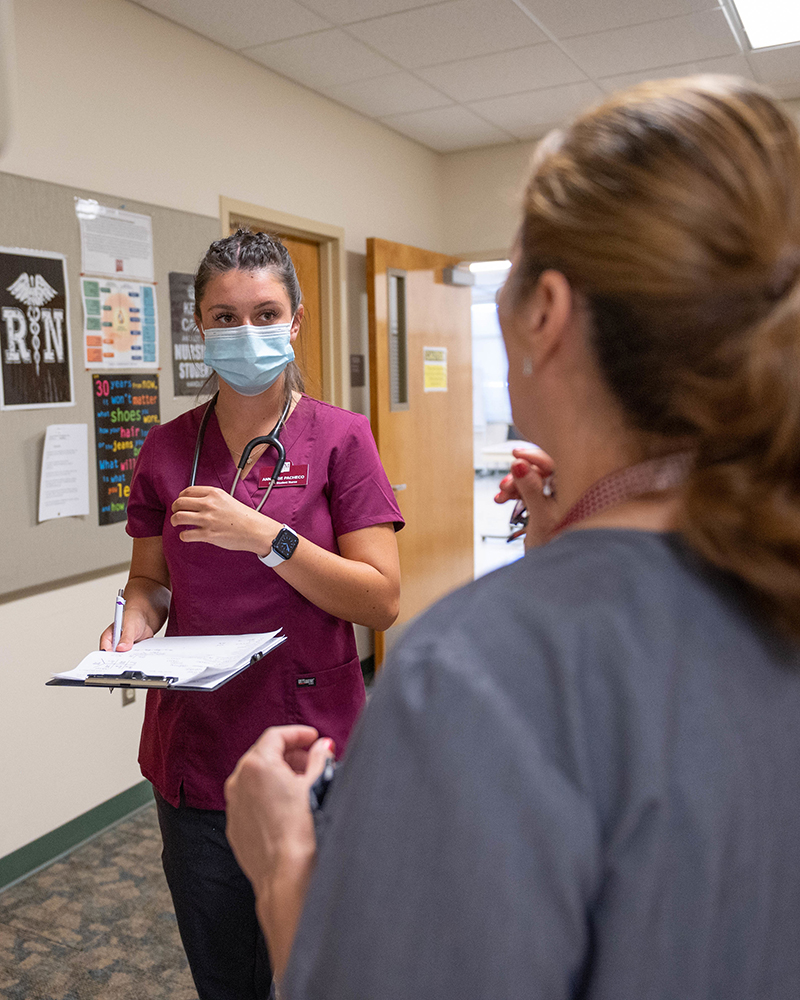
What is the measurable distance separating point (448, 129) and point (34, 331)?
2529mm

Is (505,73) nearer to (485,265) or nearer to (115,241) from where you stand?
(485,265)

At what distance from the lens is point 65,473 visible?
A: 7.99 feet

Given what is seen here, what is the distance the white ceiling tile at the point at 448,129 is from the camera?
12.5 ft

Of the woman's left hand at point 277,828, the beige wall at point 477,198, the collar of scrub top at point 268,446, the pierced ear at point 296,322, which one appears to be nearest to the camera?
the woman's left hand at point 277,828

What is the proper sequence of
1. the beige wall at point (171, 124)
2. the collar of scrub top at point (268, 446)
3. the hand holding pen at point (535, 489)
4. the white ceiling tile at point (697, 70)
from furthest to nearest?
the white ceiling tile at point (697, 70)
the beige wall at point (171, 124)
the collar of scrub top at point (268, 446)
the hand holding pen at point (535, 489)

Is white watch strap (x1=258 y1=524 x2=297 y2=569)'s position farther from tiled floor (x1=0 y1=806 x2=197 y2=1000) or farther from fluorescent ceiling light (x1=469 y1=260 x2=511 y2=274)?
fluorescent ceiling light (x1=469 y1=260 x2=511 y2=274)

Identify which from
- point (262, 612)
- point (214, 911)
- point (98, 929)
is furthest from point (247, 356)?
point (98, 929)

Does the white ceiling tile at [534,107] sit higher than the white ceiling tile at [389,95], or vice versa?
the white ceiling tile at [534,107]

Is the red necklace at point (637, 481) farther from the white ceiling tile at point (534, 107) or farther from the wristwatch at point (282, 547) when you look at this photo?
the white ceiling tile at point (534, 107)

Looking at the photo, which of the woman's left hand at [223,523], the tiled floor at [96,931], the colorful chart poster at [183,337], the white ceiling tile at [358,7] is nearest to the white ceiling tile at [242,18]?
the white ceiling tile at [358,7]

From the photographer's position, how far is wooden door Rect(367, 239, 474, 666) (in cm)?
374

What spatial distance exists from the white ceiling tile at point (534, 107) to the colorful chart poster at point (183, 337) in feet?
5.58

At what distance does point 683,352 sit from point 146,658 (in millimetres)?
995

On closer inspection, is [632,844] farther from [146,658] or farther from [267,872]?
[146,658]
